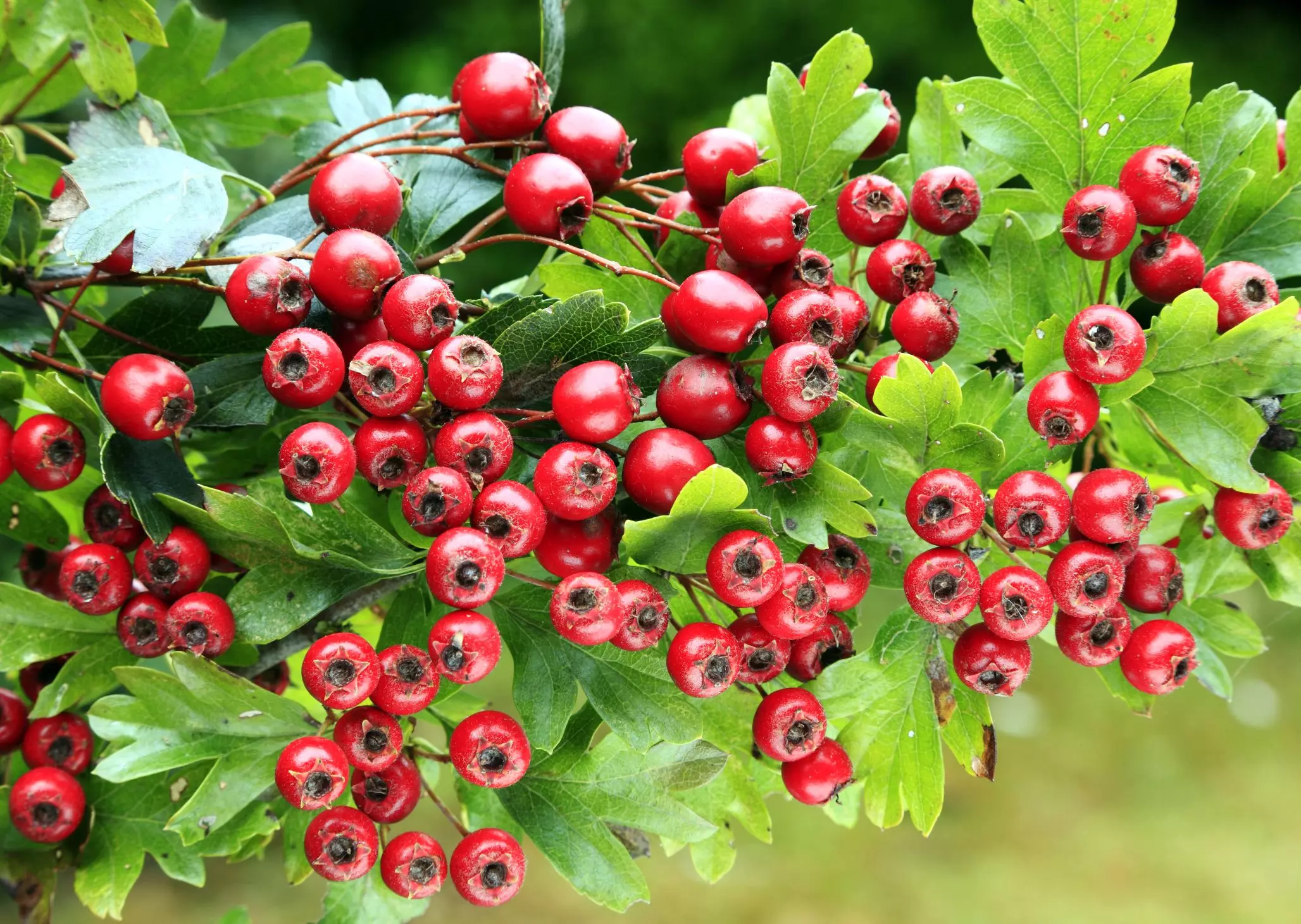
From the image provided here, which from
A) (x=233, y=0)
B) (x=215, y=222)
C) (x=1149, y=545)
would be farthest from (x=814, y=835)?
(x=233, y=0)

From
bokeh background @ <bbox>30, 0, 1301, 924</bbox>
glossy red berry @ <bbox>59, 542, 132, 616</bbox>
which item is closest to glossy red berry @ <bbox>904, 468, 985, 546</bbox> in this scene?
glossy red berry @ <bbox>59, 542, 132, 616</bbox>

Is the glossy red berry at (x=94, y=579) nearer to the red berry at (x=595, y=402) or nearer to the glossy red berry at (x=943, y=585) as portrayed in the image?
the red berry at (x=595, y=402)

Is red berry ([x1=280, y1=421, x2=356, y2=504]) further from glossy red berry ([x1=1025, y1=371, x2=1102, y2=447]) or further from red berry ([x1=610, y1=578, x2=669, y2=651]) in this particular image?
glossy red berry ([x1=1025, y1=371, x2=1102, y2=447])

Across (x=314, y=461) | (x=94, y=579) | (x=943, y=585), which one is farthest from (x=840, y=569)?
(x=94, y=579)

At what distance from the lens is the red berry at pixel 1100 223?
1.90 ft

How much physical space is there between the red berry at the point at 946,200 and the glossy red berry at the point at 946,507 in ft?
0.50

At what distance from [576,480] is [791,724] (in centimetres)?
20

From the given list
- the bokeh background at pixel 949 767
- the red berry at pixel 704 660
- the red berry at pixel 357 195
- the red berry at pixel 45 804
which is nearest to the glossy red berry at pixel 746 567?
the red berry at pixel 704 660

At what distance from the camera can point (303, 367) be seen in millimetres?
523

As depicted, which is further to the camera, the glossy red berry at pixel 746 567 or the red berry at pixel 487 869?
the red berry at pixel 487 869

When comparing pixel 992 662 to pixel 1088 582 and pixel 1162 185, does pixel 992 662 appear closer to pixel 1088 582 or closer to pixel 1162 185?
pixel 1088 582

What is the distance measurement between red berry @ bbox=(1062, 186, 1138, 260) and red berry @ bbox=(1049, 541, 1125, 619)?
158 mm

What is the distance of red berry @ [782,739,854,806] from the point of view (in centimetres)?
63

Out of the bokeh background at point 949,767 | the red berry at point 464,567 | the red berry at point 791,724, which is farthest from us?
the bokeh background at point 949,767
